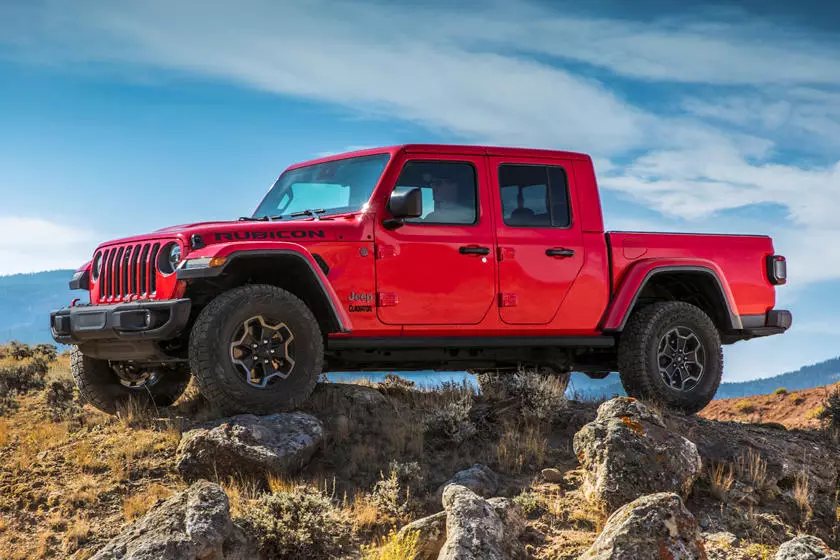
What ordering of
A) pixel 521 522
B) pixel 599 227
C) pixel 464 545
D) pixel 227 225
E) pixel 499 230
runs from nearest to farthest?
pixel 464 545, pixel 521 522, pixel 227 225, pixel 499 230, pixel 599 227

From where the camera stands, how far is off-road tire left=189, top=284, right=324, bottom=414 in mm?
7098

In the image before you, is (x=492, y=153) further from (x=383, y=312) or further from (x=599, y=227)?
(x=383, y=312)

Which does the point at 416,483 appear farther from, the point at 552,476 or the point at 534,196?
the point at 534,196

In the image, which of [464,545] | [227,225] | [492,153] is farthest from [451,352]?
[464,545]

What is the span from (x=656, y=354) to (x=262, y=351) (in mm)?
4085

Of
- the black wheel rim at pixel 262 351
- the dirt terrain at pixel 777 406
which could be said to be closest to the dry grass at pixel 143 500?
the black wheel rim at pixel 262 351

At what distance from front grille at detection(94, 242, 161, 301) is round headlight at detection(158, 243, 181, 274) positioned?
6cm

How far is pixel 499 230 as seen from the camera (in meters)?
8.29

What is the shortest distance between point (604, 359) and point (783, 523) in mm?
2957

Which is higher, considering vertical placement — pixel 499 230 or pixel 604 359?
pixel 499 230

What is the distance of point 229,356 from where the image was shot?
7.18m

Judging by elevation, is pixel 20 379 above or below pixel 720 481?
above

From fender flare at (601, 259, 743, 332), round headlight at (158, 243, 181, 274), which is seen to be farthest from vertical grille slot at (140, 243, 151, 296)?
fender flare at (601, 259, 743, 332)

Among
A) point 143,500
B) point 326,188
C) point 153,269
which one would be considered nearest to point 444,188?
point 326,188
